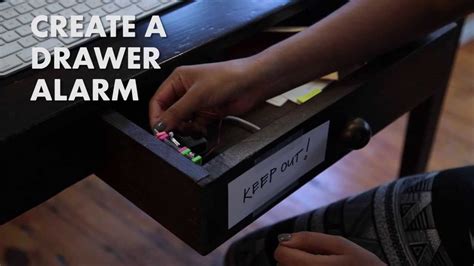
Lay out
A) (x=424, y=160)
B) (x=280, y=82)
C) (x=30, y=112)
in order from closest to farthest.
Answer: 1. (x=30, y=112)
2. (x=280, y=82)
3. (x=424, y=160)

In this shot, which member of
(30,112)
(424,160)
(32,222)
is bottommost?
(32,222)

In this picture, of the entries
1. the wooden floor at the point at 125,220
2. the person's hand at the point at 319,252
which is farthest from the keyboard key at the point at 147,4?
the wooden floor at the point at 125,220

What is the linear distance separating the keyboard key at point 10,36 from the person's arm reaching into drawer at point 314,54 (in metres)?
0.17

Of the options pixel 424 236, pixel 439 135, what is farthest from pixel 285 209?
pixel 424 236

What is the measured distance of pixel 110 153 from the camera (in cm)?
64

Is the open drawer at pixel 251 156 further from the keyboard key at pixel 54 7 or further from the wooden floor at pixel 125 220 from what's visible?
the wooden floor at pixel 125 220

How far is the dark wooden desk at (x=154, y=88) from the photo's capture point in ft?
1.90

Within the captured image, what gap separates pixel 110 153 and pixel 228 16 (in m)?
0.23

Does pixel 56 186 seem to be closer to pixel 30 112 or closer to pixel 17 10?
pixel 30 112

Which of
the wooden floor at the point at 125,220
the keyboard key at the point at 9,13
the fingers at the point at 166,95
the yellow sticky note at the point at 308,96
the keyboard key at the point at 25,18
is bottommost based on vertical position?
the wooden floor at the point at 125,220

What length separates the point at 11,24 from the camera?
69 cm

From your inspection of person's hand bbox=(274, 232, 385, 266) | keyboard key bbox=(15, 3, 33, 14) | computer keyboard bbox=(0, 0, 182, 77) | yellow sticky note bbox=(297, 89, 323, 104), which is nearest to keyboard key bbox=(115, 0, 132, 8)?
computer keyboard bbox=(0, 0, 182, 77)

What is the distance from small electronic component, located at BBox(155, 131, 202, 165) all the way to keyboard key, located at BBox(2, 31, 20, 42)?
192 mm

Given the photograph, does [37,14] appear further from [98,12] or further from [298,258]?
[298,258]
